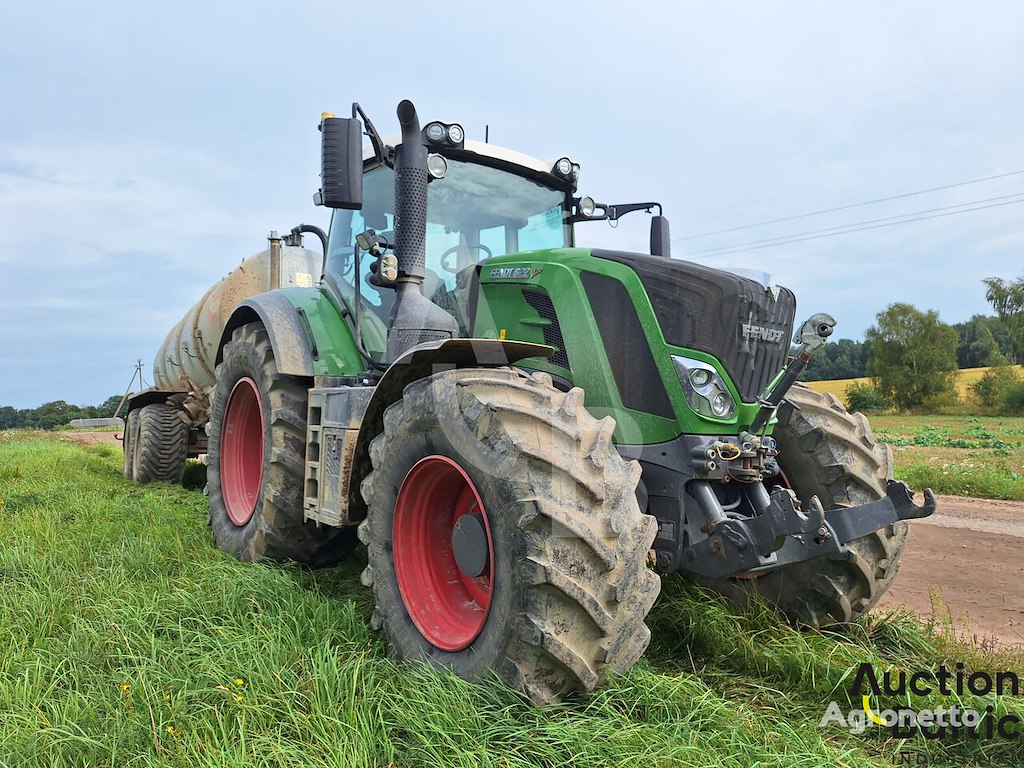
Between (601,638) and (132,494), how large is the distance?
619 centimetres

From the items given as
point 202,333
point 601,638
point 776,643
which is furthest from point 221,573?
point 202,333

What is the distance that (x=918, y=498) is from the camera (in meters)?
3.16

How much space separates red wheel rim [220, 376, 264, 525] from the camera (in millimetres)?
5121

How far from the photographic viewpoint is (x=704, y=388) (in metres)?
3.18

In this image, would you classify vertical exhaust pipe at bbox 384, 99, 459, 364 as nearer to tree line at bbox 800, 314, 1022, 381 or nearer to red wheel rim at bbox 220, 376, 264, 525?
red wheel rim at bbox 220, 376, 264, 525

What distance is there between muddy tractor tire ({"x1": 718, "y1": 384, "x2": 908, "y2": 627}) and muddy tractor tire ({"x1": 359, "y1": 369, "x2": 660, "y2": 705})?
1.49 metres

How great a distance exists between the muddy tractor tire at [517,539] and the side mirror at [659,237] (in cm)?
232

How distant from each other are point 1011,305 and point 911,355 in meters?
6.18

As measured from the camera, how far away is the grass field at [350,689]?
230 centimetres

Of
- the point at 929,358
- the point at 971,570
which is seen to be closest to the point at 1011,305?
the point at 929,358

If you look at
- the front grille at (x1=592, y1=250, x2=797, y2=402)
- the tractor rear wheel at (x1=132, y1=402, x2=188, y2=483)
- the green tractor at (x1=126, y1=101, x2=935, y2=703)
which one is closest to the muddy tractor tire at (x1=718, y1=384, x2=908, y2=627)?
the green tractor at (x1=126, y1=101, x2=935, y2=703)

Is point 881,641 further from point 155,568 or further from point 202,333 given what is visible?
point 202,333

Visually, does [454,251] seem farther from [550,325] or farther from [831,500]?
[831,500]

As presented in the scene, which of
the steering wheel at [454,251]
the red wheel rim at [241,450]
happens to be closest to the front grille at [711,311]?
the steering wheel at [454,251]
